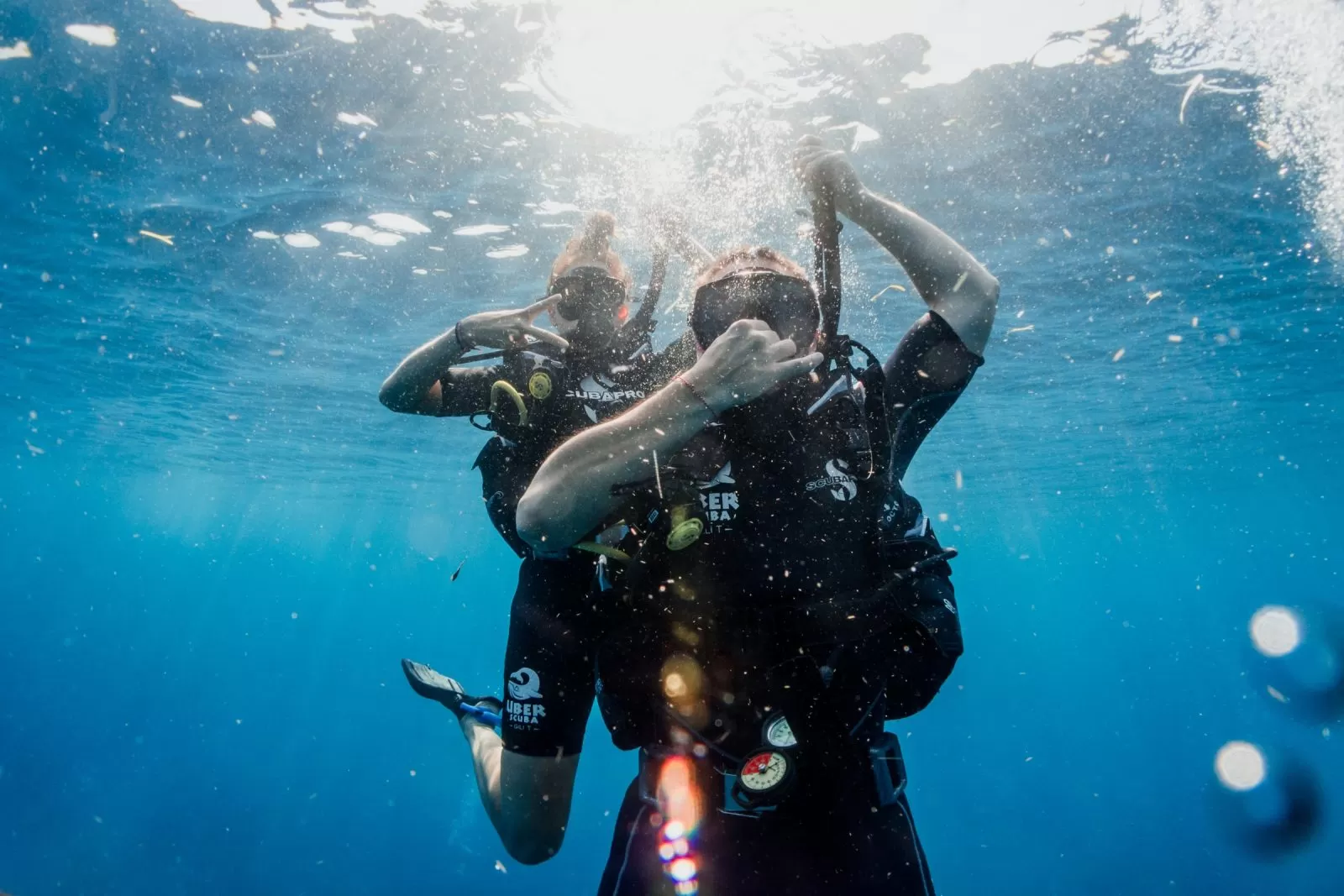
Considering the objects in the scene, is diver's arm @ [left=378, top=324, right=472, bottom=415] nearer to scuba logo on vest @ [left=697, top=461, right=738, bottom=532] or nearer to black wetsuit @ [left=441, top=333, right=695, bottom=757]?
black wetsuit @ [left=441, top=333, right=695, bottom=757]

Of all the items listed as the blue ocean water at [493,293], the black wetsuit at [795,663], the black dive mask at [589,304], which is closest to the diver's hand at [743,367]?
the black wetsuit at [795,663]

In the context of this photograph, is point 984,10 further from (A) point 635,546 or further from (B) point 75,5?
(B) point 75,5

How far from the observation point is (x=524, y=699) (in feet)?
12.1

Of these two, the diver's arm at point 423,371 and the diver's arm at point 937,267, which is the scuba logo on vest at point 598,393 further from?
the diver's arm at point 937,267

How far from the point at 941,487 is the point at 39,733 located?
2021 inches

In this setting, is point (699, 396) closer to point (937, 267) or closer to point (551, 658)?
point (937, 267)

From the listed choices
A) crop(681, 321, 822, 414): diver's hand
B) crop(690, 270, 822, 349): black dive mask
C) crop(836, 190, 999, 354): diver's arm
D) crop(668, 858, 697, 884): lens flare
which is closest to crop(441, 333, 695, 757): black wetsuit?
crop(690, 270, 822, 349): black dive mask

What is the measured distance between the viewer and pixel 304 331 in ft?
58.9

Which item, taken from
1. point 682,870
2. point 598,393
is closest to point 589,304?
point 598,393

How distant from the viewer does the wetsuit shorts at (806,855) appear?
7.88ft

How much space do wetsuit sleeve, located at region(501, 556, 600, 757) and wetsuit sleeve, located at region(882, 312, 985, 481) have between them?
1829 millimetres

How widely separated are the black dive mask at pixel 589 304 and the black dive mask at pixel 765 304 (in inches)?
81.8

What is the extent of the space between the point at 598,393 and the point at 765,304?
191 cm

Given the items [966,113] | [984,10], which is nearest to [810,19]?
[984,10]
